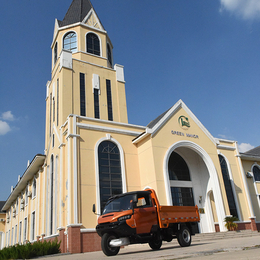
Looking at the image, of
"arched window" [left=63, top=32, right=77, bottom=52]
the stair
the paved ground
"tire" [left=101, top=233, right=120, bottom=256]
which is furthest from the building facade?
the paved ground

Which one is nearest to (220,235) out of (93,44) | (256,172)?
(256,172)

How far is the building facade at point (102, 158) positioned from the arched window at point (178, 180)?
0.08 m

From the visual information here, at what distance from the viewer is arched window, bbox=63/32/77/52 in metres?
27.0

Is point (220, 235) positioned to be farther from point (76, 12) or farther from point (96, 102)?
point (76, 12)

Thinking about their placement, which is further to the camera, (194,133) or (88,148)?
(194,133)

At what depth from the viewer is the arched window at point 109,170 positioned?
17.7 metres

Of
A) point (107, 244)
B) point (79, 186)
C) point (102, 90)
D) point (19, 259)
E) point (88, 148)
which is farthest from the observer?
point (102, 90)

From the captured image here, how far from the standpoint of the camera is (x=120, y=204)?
34.1ft

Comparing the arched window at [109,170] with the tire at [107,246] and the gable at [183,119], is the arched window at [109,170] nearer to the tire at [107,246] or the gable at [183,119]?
the gable at [183,119]

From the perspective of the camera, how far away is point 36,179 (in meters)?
26.4

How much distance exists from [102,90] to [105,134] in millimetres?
7760

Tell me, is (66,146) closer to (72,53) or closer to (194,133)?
(194,133)

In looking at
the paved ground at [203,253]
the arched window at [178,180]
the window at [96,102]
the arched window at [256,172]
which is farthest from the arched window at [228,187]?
the window at [96,102]

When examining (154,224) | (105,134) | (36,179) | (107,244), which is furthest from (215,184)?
(36,179)
